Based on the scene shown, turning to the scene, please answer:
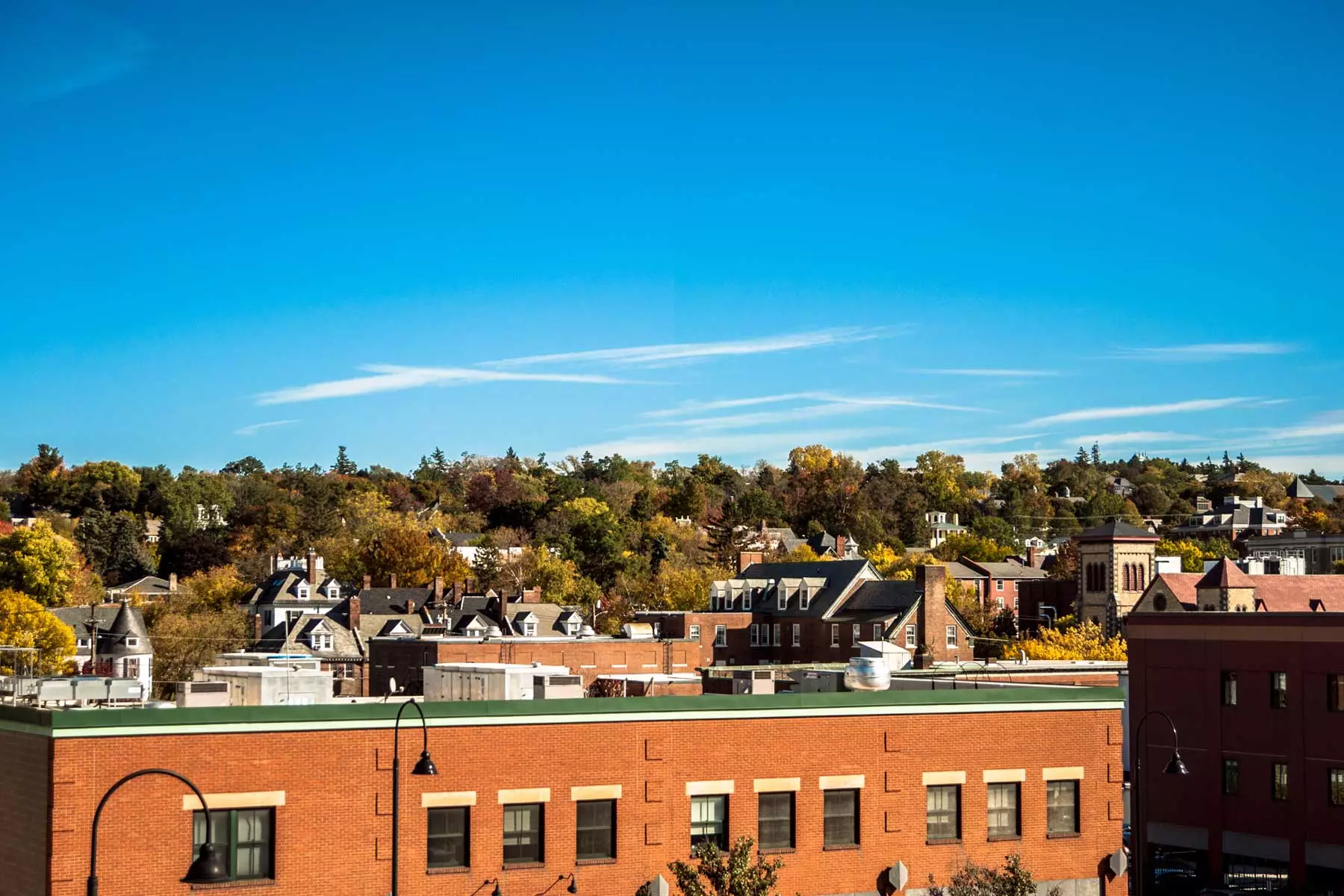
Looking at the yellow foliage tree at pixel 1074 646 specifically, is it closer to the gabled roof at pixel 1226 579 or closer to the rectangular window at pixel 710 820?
the gabled roof at pixel 1226 579

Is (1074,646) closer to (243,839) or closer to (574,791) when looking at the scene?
(574,791)

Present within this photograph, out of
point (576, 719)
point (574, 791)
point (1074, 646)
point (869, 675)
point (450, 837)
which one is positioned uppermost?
point (869, 675)

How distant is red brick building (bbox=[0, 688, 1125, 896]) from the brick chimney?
79609mm

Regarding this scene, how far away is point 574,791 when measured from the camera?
29922 mm

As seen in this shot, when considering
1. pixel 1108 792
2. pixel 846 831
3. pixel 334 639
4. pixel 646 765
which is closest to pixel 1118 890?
pixel 1108 792

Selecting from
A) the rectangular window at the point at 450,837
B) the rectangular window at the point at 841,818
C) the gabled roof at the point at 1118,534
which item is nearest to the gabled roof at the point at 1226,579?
the gabled roof at the point at 1118,534

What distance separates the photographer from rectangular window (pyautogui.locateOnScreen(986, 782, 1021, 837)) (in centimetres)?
3331

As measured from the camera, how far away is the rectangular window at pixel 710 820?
31.0 m

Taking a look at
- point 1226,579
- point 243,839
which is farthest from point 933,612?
point 243,839

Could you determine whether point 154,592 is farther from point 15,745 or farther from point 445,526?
point 15,745

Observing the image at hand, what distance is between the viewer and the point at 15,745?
2720cm

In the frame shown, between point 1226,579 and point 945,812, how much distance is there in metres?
56.9

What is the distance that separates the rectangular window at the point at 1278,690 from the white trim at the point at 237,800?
44.0 metres

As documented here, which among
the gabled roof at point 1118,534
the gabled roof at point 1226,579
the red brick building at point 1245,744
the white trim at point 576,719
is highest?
the gabled roof at point 1118,534
